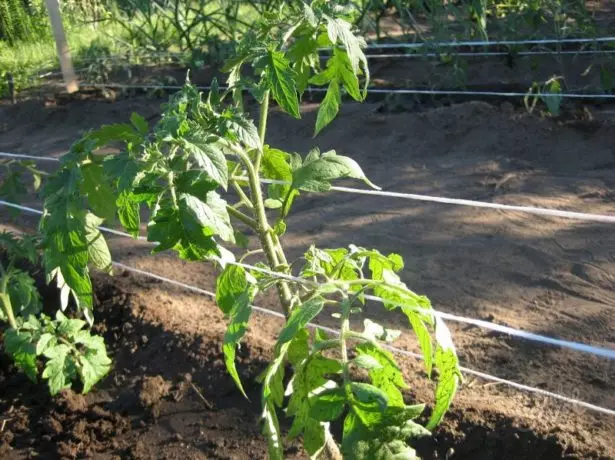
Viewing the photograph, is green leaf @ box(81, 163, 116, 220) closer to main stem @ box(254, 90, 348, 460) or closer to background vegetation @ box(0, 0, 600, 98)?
main stem @ box(254, 90, 348, 460)

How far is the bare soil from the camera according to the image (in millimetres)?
2631

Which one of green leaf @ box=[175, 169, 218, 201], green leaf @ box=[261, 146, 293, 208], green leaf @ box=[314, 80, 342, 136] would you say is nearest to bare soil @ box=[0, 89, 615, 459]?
green leaf @ box=[261, 146, 293, 208]

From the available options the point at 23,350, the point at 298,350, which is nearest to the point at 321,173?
the point at 298,350

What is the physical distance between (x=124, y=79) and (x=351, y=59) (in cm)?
690

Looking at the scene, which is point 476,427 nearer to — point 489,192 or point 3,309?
point 3,309

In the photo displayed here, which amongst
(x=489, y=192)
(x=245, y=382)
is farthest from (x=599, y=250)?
(x=245, y=382)

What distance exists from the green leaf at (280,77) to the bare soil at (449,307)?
3.96 ft

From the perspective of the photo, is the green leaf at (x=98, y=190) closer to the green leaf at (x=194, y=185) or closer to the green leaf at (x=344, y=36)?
the green leaf at (x=194, y=185)

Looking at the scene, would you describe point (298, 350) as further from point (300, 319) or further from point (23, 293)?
point (23, 293)

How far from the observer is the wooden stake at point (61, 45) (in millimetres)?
7422

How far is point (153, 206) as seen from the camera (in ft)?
6.20

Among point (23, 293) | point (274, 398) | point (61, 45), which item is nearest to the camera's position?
point (274, 398)

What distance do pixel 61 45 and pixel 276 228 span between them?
249 inches

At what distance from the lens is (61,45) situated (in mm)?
7742
